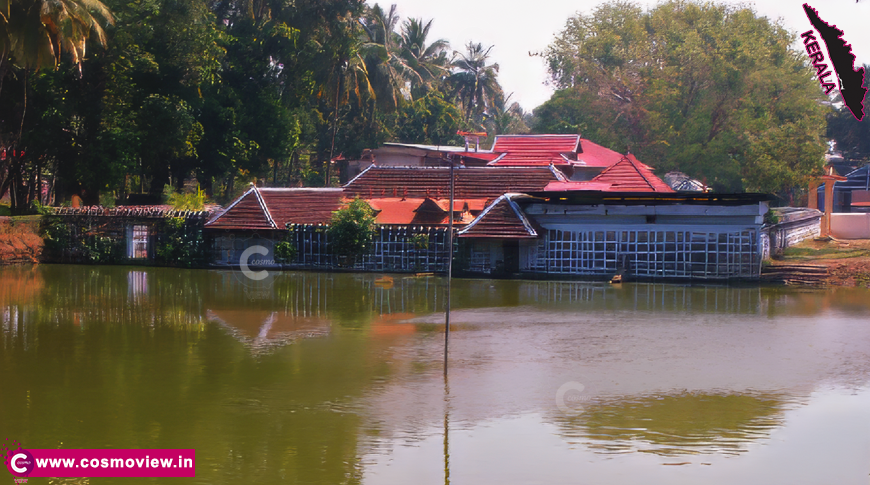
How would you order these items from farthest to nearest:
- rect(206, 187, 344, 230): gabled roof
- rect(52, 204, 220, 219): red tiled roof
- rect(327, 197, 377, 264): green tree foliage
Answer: rect(52, 204, 220, 219): red tiled roof
rect(206, 187, 344, 230): gabled roof
rect(327, 197, 377, 264): green tree foliage

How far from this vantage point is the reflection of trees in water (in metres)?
10.3

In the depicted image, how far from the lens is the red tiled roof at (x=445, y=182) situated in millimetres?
33125

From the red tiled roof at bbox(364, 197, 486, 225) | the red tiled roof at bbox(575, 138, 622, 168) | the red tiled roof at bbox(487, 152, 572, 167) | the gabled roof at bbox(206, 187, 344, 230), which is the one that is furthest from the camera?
the red tiled roof at bbox(575, 138, 622, 168)

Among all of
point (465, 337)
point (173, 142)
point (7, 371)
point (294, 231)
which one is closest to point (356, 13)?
point (173, 142)

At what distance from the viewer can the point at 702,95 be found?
4719 centimetres

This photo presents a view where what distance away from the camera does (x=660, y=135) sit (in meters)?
49.4

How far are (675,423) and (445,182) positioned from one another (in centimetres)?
2303

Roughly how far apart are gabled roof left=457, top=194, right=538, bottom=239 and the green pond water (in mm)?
5550

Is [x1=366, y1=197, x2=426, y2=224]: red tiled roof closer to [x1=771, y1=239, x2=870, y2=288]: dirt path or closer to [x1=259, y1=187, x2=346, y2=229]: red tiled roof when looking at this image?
[x1=259, y1=187, x2=346, y2=229]: red tiled roof

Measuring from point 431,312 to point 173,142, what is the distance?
1894cm

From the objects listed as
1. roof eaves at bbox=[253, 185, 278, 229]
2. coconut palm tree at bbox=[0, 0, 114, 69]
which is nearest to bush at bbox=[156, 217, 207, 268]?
roof eaves at bbox=[253, 185, 278, 229]
